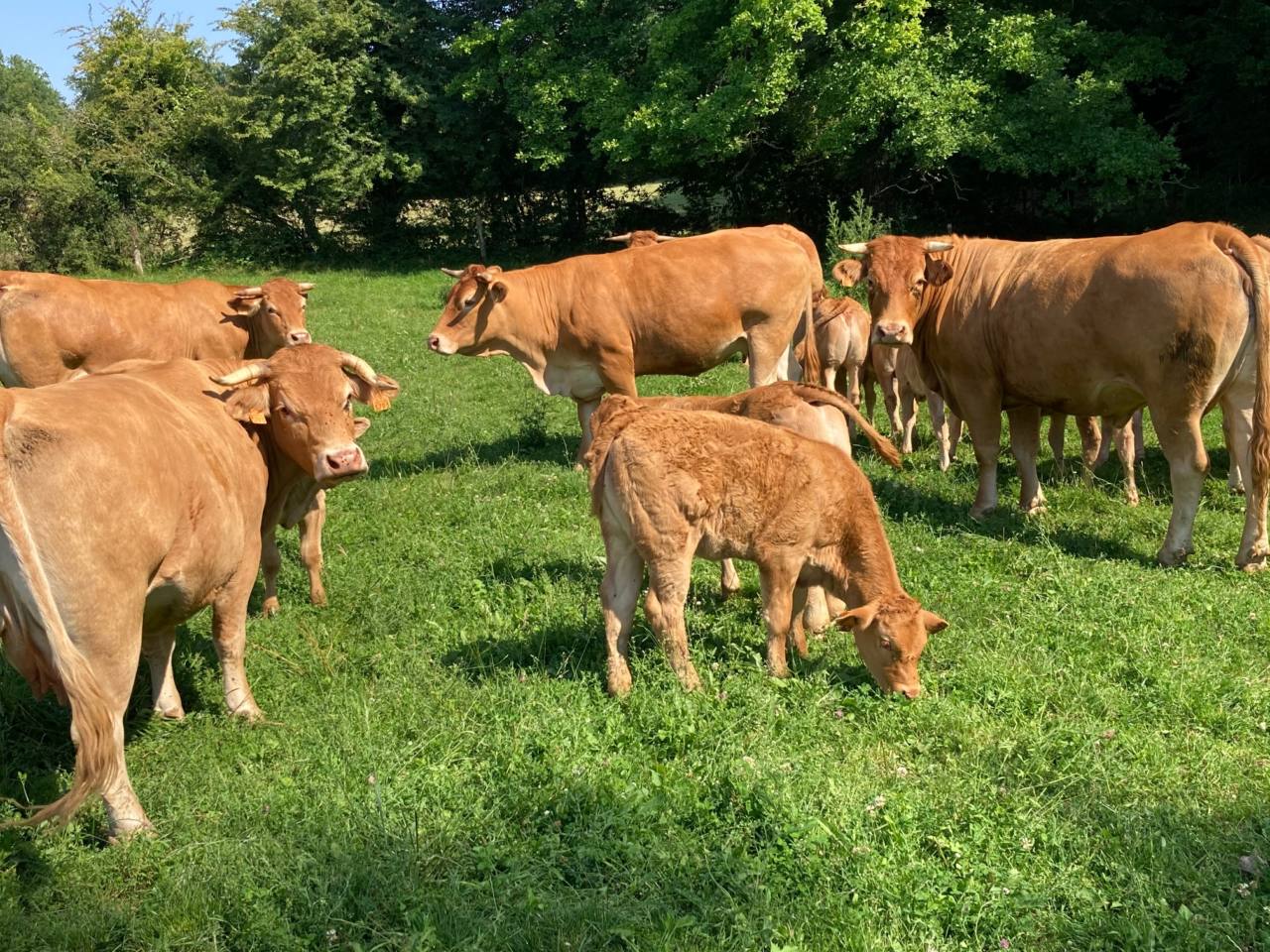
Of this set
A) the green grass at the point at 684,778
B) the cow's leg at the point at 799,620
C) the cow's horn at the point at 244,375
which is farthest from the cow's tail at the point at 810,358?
the cow's horn at the point at 244,375

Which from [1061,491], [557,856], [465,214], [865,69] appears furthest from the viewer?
[465,214]

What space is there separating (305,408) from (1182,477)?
278 inches

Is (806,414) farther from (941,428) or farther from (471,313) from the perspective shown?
(471,313)

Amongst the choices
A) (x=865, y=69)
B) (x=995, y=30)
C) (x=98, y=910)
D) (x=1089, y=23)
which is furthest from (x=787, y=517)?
(x=1089, y=23)

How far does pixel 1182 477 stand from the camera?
336 inches

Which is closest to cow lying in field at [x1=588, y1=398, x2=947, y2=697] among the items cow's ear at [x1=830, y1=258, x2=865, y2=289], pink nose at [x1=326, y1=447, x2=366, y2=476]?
pink nose at [x1=326, y1=447, x2=366, y2=476]

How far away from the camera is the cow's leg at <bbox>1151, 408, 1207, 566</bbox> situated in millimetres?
8430

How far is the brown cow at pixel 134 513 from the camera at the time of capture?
14.6 feet

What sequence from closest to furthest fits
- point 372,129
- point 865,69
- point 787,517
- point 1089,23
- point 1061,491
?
point 787,517 → point 1061,491 → point 865,69 → point 1089,23 → point 372,129

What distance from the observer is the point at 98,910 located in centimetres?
450

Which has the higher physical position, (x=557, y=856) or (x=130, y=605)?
(x=130, y=605)

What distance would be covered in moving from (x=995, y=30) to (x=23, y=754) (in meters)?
25.2

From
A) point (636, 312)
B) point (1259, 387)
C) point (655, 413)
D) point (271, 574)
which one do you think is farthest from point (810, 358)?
point (271, 574)

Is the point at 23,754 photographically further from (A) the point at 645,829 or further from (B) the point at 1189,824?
(B) the point at 1189,824
